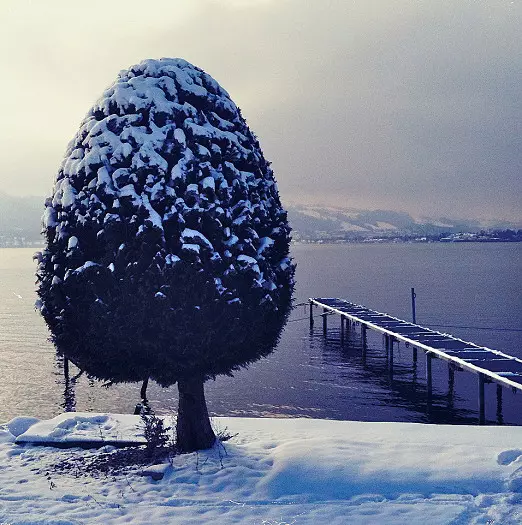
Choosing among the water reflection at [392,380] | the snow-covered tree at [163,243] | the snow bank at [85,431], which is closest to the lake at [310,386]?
the water reflection at [392,380]

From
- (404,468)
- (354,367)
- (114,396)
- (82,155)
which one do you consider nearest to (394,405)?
(354,367)

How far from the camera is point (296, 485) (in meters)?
9.91

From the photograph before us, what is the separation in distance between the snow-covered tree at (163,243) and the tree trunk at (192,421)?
2cm

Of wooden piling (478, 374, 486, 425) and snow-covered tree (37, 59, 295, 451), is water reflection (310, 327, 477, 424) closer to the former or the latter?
wooden piling (478, 374, 486, 425)

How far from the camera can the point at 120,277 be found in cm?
1058

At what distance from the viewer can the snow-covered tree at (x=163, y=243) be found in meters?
10.5

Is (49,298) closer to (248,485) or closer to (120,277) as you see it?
(120,277)

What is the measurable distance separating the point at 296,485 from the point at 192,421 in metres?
2.78

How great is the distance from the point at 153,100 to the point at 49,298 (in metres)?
4.21

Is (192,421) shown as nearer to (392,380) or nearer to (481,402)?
(481,402)

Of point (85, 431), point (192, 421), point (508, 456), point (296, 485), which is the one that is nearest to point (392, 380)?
point (85, 431)

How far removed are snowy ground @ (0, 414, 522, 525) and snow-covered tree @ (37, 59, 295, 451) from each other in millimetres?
1658

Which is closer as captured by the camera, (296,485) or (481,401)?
(296,485)

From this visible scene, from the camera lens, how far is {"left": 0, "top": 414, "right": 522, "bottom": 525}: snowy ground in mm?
8867
